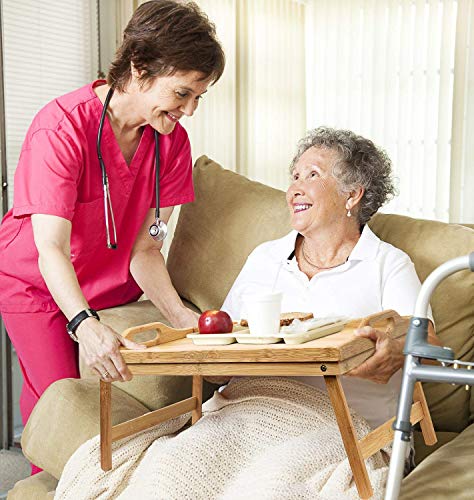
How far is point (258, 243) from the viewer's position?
2.36m

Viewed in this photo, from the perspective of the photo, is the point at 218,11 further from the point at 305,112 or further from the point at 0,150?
the point at 0,150

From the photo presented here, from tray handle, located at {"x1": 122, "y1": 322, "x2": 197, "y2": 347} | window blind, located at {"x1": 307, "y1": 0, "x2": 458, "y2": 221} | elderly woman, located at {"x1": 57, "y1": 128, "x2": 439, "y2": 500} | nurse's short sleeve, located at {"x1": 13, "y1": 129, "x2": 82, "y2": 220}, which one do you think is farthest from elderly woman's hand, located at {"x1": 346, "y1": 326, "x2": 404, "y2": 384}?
window blind, located at {"x1": 307, "y1": 0, "x2": 458, "y2": 221}

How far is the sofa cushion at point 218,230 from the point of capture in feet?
7.75

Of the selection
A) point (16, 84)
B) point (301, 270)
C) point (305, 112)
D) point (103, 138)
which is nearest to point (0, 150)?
point (16, 84)

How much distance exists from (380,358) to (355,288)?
39cm

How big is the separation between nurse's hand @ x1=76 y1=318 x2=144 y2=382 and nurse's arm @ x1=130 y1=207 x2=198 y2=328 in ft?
1.70

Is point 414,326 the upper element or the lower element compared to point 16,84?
lower

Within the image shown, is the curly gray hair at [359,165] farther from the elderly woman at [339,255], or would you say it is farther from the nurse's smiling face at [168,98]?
the nurse's smiling face at [168,98]

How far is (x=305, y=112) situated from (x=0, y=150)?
7.50ft

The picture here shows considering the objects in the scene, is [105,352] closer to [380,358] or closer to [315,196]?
[380,358]

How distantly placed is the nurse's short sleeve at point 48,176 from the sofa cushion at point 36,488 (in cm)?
62

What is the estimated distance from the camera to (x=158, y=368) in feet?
5.13

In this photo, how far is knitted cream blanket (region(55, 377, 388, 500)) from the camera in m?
1.59

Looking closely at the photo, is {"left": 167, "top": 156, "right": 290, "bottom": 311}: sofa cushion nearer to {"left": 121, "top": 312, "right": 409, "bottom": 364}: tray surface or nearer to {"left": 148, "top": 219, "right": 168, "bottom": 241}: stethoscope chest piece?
{"left": 148, "top": 219, "right": 168, "bottom": 241}: stethoscope chest piece
